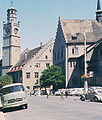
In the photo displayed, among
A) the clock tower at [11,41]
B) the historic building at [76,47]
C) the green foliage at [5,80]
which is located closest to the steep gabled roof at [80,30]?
the historic building at [76,47]

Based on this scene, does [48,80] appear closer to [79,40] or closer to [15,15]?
[79,40]

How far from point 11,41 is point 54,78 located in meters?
39.8

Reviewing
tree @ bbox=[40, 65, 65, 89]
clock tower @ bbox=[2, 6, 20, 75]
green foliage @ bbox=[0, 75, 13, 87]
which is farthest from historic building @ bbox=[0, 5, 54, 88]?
tree @ bbox=[40, 65, 65, 89]

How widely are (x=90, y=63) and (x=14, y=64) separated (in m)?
50.6

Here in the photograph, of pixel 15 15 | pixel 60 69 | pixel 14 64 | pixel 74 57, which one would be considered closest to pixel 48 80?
pixel 60 69

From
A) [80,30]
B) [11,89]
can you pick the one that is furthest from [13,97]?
[80,30]

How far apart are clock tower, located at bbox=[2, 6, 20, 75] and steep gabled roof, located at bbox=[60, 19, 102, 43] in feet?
119

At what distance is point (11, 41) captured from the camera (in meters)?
97.9

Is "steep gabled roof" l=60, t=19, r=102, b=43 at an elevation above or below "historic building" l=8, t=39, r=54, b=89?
above

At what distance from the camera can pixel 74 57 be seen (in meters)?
62.0

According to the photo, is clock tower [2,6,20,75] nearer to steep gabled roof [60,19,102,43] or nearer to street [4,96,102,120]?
steep gabled roof [60,19,102,43]

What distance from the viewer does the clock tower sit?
98.4 metres

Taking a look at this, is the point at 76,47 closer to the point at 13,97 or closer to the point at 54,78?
the point at 54,78

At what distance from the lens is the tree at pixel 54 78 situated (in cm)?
6269
